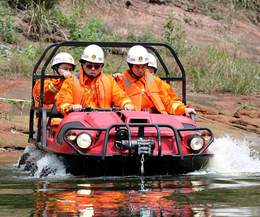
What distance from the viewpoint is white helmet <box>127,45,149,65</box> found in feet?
27.3

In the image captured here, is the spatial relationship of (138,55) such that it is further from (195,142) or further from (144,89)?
(195,142)

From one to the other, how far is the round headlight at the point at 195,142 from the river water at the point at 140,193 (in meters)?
0.35

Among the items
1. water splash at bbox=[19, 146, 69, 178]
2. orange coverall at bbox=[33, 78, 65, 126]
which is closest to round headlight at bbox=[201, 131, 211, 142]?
water splash at bbox=[19, 146, 69, 178]

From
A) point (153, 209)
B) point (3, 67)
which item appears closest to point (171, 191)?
point (153, 209)

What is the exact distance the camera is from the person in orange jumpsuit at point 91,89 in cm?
809

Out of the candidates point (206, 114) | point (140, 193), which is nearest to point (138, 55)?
point (140, 193)

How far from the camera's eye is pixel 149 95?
8.66 metres

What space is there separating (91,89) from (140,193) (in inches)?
115

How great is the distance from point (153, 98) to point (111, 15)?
55.2ft

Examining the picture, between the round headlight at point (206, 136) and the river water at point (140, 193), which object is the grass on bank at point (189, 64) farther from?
the round headlight at point (206, 136)

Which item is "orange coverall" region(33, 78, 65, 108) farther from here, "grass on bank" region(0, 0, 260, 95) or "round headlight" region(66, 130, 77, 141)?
"grass on bank" region(0, 0, 260, 95)

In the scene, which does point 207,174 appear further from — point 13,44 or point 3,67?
point 13,44

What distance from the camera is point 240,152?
27.1 feet

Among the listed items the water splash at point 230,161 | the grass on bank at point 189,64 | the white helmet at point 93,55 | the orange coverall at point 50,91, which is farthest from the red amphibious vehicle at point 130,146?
the grass on bank at point 189,64
